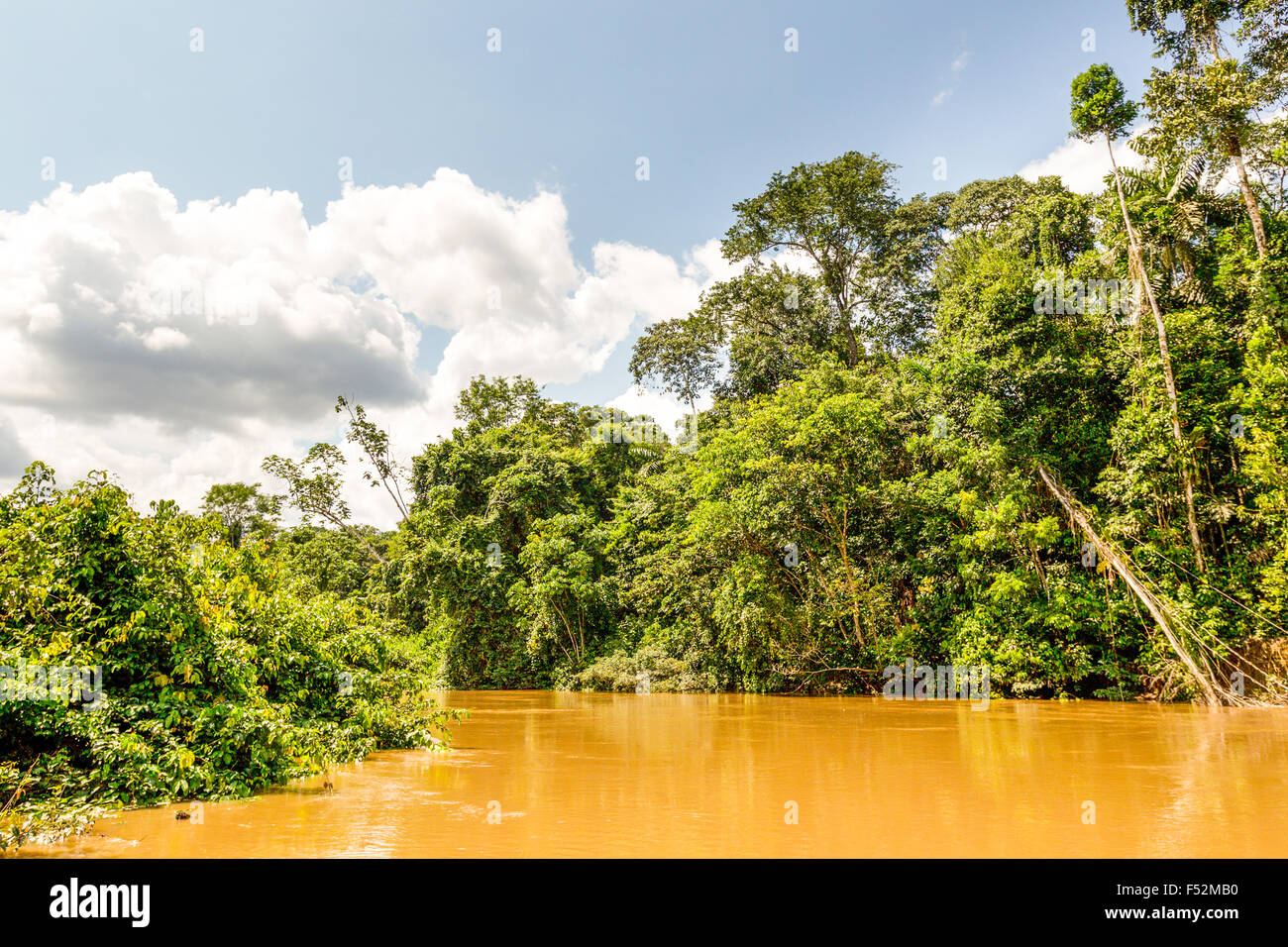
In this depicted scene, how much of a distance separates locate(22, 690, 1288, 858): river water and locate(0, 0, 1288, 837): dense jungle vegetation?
101 cm

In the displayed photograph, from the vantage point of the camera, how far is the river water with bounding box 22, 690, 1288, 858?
436cm

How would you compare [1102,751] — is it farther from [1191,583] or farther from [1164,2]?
[1164,2]

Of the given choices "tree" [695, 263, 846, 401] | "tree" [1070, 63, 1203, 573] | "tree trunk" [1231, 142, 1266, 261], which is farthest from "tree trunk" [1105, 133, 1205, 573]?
"tree" [695, 263, 846, 401]

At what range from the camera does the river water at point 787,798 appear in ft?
14.3

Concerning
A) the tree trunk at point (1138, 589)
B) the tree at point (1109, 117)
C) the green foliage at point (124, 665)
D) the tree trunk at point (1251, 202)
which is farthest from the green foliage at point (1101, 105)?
the green foliage at point (124, 665)

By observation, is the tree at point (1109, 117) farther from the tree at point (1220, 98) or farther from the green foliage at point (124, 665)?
the green foliage at point (124, 665)

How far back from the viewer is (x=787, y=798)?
5770mm

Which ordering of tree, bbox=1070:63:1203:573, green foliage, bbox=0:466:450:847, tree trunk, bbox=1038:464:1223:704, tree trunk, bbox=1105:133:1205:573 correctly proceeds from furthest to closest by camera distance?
tree, bbox=1070:63:1203:573, tree trunk, bbox=1105:133:1205:573, tree trunk, bbox=1038:464:1223:704, green foliage, bbox=0:466:450:847

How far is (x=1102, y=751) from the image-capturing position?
315 inches

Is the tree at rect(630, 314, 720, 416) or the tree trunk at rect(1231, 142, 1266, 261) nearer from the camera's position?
the tree trunk at rect(1231, 142, 1266, 261)

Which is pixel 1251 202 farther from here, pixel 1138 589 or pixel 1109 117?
pixel 1138 589

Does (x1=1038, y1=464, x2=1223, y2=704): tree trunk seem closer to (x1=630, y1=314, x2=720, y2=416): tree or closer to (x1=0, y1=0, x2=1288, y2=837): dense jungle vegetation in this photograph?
(x1=0, y1=0, x2=1288, y2=837): dense jungle vegetation

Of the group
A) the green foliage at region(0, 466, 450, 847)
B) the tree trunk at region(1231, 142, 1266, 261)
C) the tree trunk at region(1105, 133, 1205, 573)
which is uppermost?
the tree trunk at region(1231, 142, 1266, 261)

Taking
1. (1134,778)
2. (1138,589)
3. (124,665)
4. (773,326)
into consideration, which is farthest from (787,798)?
(773,326)
